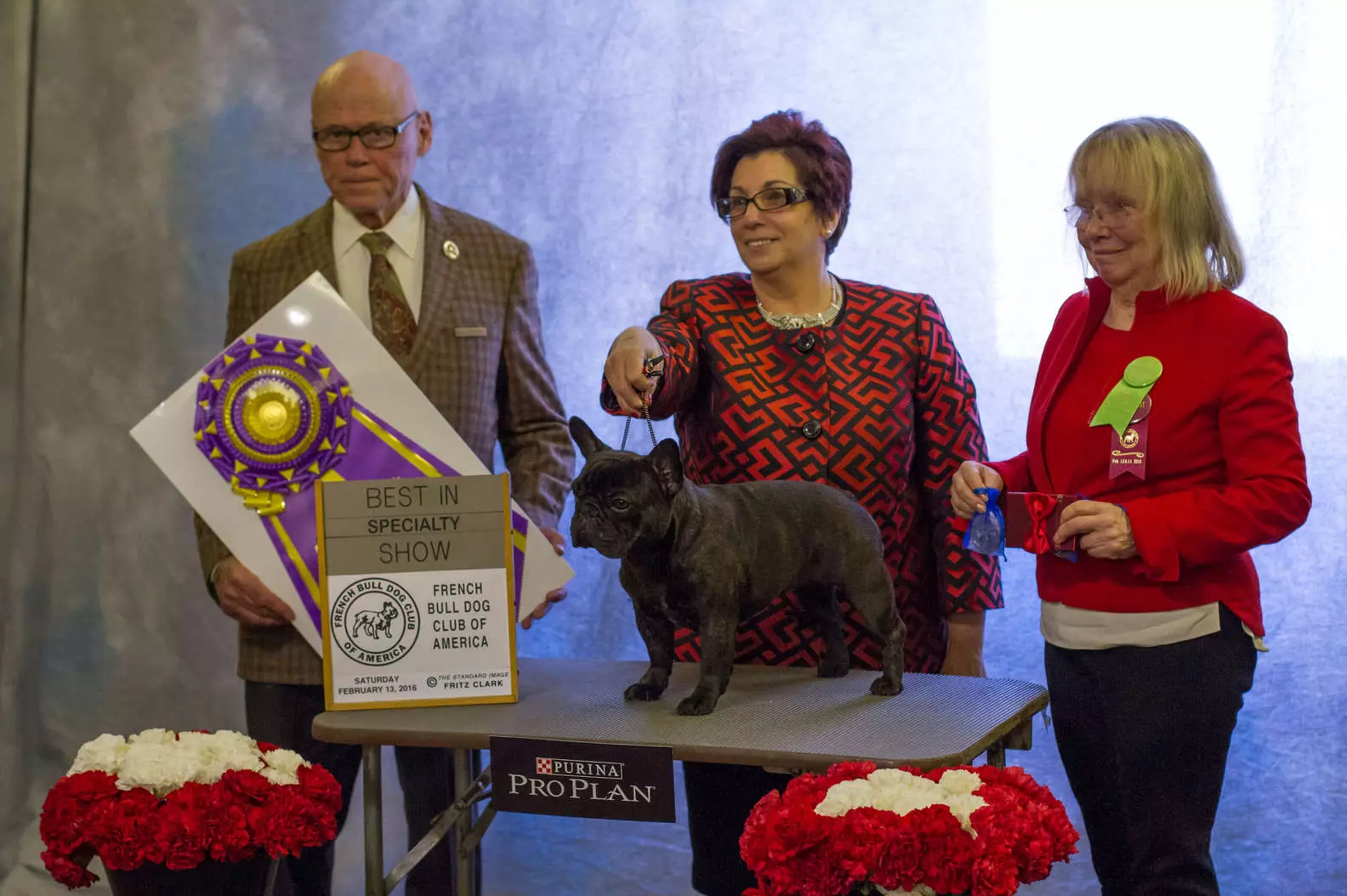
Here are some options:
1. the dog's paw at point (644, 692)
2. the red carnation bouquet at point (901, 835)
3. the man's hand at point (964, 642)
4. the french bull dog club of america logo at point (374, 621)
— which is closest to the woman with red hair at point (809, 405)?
the man's hand at point (964, 642)

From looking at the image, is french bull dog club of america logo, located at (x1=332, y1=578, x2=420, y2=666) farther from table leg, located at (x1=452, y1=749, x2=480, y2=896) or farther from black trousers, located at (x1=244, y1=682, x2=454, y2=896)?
black trousers, located at (x1=244, y1=682, x2=454, y2=896)

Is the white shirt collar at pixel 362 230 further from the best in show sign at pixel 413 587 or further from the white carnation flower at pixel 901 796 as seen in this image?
the white carnation flower at pixel 901 796

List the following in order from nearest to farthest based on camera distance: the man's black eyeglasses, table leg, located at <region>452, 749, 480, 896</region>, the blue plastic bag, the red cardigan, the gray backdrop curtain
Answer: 1. the red cardigan
2. the blue plastic bag
3. table leg, located at <region>452, 749, 480, 896</region>
4. the man's black eyeglasses
5. the gray backdrop curtain

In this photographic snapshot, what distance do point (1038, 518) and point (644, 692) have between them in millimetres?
573

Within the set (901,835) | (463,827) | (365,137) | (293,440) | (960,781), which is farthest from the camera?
(365,137)

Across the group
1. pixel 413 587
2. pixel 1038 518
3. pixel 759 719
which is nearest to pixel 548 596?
pixel 413 587

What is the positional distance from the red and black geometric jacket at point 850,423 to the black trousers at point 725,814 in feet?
0.57

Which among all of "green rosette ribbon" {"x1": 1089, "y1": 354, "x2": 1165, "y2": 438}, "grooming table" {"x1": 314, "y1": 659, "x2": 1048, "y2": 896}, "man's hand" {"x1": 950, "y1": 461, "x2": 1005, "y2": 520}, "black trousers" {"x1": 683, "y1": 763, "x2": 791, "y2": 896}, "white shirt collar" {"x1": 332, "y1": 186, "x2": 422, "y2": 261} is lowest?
"black trousers" {"x1": 683, "y1": 763, "x2": 791, "y2": 896}

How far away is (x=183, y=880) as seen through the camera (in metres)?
1.67

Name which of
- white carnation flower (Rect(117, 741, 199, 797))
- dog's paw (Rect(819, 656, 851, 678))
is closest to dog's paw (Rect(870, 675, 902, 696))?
dog's paw (Rect(819, 656, 851, 678))

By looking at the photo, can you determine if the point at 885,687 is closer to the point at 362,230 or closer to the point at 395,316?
the point at 395,316

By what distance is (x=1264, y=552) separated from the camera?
2879 mm

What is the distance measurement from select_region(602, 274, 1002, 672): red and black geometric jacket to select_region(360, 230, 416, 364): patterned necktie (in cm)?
43

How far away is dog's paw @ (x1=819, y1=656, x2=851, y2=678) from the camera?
1.94 meters
